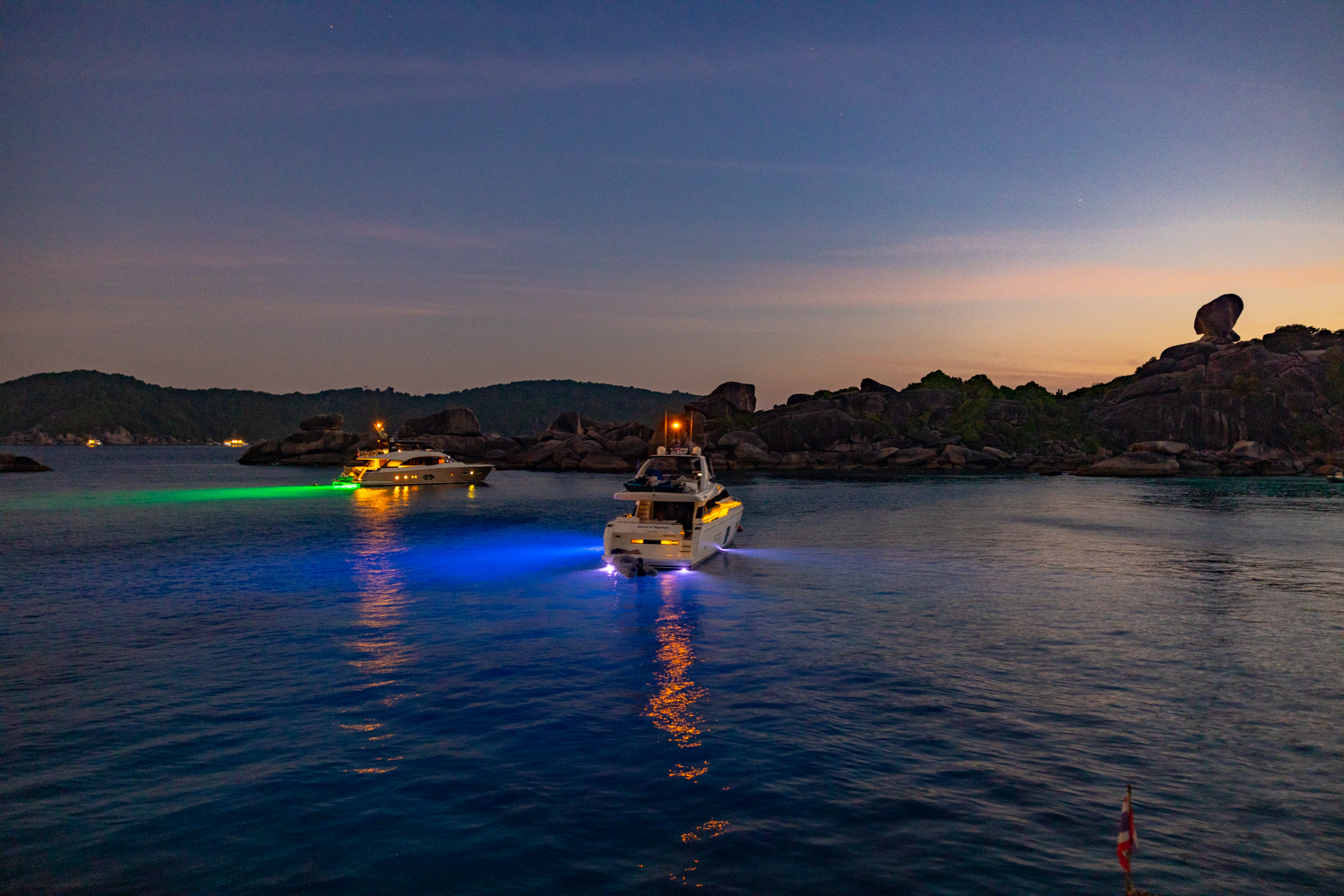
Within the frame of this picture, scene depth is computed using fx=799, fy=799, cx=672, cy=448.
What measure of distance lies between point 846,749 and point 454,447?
12236 centimetres

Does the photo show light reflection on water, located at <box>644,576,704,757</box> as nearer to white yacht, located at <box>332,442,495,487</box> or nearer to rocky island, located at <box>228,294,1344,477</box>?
white yacht, located at <box>332,442,495,487</box>

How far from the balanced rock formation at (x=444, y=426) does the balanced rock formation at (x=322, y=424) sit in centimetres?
1268

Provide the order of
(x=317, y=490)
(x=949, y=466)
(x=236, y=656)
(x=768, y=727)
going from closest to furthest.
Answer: (x=768, y=727) < (x=236, y=656) < (x=317, y=490) < (x=949, y=466)

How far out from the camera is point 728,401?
166 m

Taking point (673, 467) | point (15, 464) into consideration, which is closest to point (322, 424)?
point (15, 464)

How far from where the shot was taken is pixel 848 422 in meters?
130

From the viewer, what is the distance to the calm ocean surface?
8.00m

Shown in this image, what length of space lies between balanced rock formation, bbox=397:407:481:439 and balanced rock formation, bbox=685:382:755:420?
50039mm

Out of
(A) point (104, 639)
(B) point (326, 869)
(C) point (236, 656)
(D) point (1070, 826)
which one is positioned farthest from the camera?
(A) point (104, 639)

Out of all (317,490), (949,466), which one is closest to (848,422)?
(949,466)

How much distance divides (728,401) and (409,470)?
92.7 metres

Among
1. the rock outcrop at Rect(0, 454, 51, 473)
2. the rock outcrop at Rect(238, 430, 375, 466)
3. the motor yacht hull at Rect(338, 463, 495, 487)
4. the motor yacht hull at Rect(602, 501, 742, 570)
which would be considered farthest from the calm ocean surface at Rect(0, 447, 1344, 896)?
the rock outcrop at Rect(238, 430, 375, 466)

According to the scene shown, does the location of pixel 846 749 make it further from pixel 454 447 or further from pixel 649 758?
pixel 454 447

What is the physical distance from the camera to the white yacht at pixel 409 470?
81688 mm
